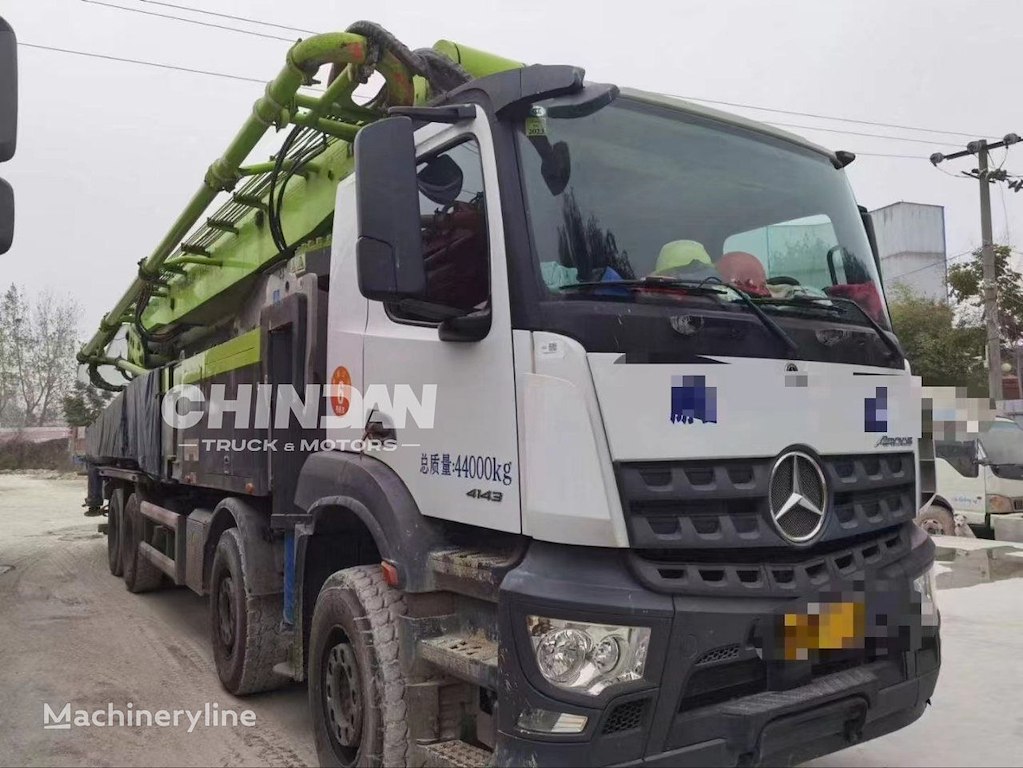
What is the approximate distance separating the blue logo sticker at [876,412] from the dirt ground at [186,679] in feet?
5.56

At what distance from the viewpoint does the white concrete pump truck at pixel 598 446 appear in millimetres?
2426

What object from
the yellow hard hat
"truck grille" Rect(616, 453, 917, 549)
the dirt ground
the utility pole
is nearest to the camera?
"truck grille" Rect(616, 453, 917, 549)

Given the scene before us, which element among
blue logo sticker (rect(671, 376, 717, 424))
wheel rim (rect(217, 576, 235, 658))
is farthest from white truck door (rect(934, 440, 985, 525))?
blue logo sticker (rect(671, 376, 717, 424))

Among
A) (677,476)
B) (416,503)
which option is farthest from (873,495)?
(416,503)

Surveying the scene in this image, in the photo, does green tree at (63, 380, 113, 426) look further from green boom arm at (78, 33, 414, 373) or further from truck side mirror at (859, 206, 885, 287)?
truck side mirror at (859, 206, 885, 287)

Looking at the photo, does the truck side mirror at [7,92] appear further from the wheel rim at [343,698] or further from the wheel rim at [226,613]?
the wheel rim at [226,613]

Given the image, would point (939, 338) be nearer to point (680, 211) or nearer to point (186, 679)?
point (186, 679)

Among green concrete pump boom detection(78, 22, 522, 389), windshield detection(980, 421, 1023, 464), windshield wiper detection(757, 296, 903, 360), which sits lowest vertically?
windshield detection(980, 421, 1023, 464)

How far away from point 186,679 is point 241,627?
3.91 feet

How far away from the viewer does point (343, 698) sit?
3279 mm

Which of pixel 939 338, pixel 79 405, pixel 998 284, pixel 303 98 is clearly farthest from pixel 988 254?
pixel 79 405

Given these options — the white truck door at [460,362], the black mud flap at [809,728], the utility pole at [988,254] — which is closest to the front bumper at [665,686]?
the black mud flap at [809,728]

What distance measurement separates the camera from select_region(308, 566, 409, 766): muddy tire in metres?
2.88

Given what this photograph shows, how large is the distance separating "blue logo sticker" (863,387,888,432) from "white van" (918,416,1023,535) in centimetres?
852
